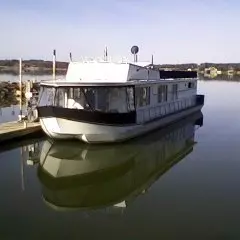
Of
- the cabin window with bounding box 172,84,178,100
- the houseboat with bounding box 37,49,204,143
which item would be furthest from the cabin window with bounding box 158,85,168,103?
the cabin window with bounding box 172,84,178,100

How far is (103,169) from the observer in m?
15.8

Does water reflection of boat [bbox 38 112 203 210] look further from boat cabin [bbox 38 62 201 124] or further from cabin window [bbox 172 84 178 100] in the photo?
cabin window [bbox 172 84 178 100]

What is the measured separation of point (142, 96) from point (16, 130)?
243 inches

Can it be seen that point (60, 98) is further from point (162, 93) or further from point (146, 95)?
point (162, 93)

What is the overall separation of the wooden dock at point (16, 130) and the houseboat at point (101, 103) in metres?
1.33

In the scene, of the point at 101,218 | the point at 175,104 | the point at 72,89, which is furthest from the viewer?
the point at 175,104

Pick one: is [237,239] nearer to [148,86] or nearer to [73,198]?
[73,198]

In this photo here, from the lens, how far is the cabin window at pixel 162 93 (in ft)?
76.7

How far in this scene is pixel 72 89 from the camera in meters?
18.8

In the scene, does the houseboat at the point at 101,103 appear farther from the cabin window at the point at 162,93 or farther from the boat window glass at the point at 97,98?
the cabin window at the point at 162,93

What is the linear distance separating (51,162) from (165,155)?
196 inches

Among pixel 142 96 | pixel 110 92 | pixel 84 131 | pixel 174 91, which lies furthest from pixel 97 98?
pixel 174 91

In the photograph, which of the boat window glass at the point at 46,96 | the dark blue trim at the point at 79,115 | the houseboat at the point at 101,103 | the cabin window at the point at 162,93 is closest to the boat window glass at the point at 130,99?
the houseboat at the point at 101,103

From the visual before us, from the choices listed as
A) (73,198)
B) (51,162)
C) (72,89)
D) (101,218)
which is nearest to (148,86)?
(72,89)
